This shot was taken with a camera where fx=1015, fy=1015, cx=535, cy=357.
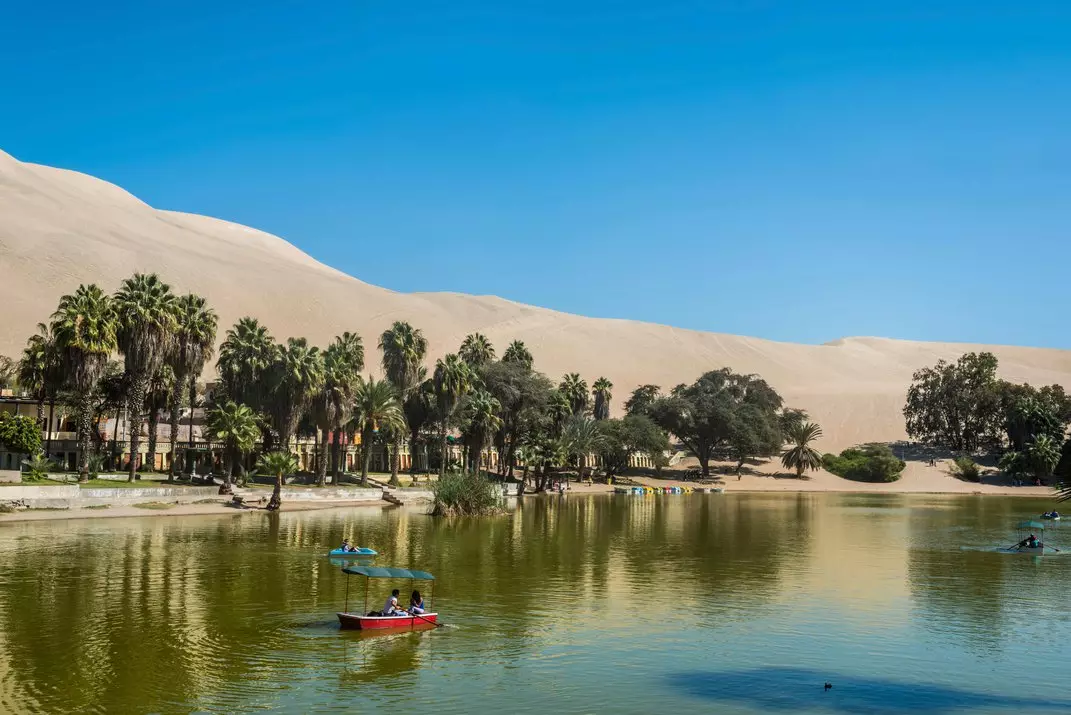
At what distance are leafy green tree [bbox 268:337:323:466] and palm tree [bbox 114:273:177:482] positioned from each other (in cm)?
865

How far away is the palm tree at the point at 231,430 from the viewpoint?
203 ft

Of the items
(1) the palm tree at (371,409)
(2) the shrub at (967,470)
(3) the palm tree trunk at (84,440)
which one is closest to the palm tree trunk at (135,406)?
(3) the palm tree trunk at (84,440)

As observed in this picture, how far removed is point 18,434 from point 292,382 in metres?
17.1

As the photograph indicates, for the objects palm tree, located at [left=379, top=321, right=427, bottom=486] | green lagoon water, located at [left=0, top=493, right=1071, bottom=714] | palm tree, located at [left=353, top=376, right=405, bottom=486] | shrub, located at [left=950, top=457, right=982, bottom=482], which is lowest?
green lagoon water, located at [left=0, top=493, right=1071, bottom=714]

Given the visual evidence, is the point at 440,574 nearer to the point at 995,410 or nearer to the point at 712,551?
the point at 712,551

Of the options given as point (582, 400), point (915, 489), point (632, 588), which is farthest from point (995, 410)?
point (632, 588)

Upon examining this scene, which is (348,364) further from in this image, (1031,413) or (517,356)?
(1031,413)

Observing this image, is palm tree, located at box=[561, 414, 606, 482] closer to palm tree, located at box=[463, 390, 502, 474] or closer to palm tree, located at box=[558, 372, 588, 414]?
palm tree, located at box=[558, 372, 588, 414]

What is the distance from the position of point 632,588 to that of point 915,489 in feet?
319

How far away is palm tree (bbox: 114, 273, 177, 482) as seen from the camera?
197 feet

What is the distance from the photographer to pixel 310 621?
26.3 meters

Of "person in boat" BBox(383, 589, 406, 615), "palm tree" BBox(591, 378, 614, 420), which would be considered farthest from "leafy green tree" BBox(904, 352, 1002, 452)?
"person in boat" BBox(383, 589, 406, 615)

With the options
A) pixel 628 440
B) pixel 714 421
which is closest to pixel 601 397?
pixel 628 440

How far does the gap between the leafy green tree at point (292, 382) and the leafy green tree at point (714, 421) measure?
62633 mm
